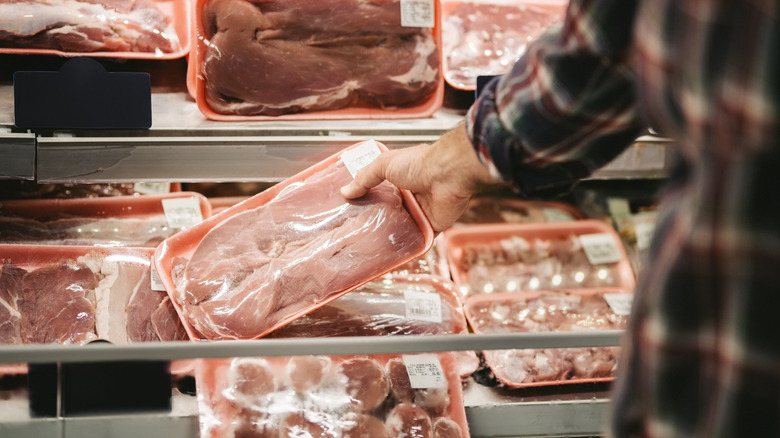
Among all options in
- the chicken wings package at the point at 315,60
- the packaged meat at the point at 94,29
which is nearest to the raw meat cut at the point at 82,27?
Result: the packaged meat at the point at 94,29

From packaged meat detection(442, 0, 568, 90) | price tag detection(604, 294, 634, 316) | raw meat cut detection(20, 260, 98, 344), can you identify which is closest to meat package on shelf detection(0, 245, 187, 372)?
raw meat cut detection(20, 260, 98, 344)

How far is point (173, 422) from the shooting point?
5.39ft

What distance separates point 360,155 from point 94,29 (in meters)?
0.93

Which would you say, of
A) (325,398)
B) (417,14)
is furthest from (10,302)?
(417,14)

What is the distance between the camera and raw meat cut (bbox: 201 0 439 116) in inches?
83.3

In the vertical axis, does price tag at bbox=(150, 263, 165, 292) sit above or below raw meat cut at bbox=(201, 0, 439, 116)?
below

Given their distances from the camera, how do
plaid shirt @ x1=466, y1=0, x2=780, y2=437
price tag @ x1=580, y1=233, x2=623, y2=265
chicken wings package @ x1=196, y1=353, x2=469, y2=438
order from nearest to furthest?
plaid shirt @ x1=466, y1=0, x2=780, y2=437 → chicken wings package @ x1=196, y1=353, x2=469, y2=438 → price tag @ x1=580, y1=233, x2=623, y2=265

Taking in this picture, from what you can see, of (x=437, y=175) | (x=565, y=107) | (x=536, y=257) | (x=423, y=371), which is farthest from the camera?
(x=536, y=257)

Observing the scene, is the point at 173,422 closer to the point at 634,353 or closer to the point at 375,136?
the point at 375,136

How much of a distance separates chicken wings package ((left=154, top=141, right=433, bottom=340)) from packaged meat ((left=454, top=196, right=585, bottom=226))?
1113mm

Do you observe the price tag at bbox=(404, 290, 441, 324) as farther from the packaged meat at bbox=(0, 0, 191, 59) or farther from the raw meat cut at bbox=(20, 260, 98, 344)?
the packaged meat at bbox=(0, 0, 191, 59)

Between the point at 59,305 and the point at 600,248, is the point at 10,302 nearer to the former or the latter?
the point at 59,305

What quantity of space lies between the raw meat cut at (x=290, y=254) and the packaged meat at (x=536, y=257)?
2.55 ft

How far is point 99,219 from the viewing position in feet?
8.29
